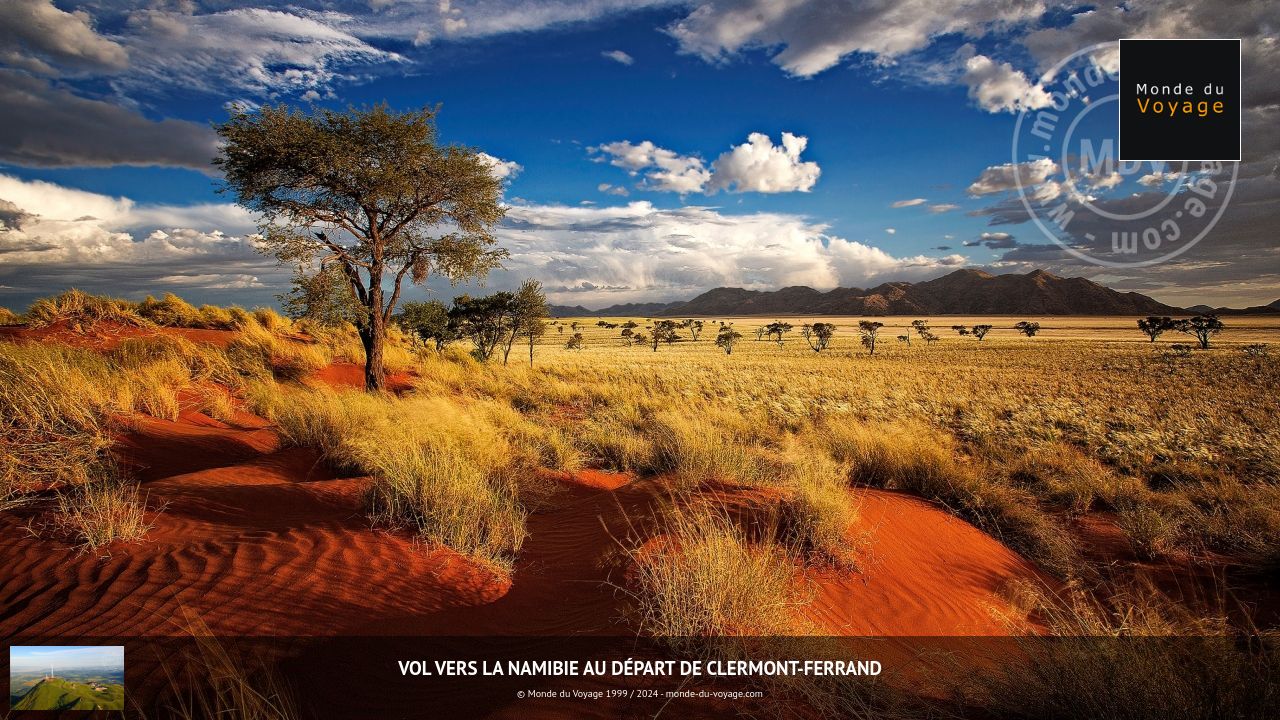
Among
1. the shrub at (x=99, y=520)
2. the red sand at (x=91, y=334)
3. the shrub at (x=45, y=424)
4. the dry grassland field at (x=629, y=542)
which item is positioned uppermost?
the red sand at (x=91, y=334)

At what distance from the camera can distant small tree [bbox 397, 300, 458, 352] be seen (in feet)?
112

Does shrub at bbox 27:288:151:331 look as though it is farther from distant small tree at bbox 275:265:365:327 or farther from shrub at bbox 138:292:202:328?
distant small tree at bbox 275:265:365:327

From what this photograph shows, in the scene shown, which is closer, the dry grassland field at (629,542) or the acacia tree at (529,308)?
the dry grassland field at (629,542)

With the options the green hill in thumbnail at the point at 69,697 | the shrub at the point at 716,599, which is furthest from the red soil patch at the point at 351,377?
the shrub at the point at 716,599

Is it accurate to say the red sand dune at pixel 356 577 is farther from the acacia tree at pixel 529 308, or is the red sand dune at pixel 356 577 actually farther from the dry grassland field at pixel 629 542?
the acacia tree at pixel 529 308

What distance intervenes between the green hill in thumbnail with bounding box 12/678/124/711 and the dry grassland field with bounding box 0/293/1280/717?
0.18 metres

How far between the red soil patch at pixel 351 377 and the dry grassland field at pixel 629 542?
3.54 meters

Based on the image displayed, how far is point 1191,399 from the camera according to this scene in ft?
74.1

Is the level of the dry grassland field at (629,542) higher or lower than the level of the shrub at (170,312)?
lower

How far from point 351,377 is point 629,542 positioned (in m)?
17.8

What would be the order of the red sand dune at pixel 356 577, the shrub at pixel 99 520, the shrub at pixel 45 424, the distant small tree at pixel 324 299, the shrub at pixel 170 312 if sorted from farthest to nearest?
1. the shrub at pixel 170 312
2. the distant small tree at pixel 324 299
3. the shrub at pixel 45 424
4. the shrub at pixel 99 520
5. the red sand dune at pixel 356 577

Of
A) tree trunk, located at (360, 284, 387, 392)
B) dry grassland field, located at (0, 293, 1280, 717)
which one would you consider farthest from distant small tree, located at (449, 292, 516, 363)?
dry grassland field, located at (0, 293, 1280, 717)

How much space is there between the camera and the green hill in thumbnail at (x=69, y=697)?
271 centimetres

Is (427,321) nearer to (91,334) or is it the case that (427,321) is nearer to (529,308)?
(529,308)
